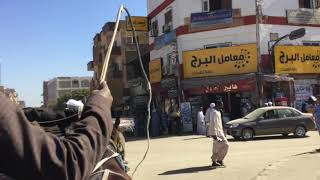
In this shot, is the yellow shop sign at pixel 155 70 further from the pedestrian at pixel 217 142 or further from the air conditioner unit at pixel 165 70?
the pedestrian at pixel 217 142

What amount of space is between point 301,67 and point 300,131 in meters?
8.90

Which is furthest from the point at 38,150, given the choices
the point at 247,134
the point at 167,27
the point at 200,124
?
the point at 167,27

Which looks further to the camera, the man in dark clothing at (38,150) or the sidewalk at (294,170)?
the sidewalk at (294,170)

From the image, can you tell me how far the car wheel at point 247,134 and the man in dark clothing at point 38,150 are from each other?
22888mm

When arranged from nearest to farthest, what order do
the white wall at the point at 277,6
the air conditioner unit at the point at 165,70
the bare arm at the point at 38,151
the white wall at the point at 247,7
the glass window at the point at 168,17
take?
the bare arm at the point at 38,151, the white wall at the point at 247,7, the white wall at the point at 277,6, the glass window at the point at 168,17, the air conditioner unit at the point at 165,70

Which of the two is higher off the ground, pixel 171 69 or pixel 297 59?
pixel 297 59

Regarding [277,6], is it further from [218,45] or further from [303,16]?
[218,45]

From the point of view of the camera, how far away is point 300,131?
24812mm

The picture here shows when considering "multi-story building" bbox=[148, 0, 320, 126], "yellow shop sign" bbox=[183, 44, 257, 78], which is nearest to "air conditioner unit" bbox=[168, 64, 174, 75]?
"multi-story building" bbox=[148, 0, 320, 126]

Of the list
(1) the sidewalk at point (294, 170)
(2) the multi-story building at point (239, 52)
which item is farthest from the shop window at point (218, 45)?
(1) the sidewalk at point (294, 170)

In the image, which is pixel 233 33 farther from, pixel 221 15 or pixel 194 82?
Answer: pixel 194 82

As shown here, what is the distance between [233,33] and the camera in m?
32.4

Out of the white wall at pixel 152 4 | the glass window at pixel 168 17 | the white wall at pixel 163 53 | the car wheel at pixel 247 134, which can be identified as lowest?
the car wheel at pixel 247 134

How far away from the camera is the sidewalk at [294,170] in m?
11.3
